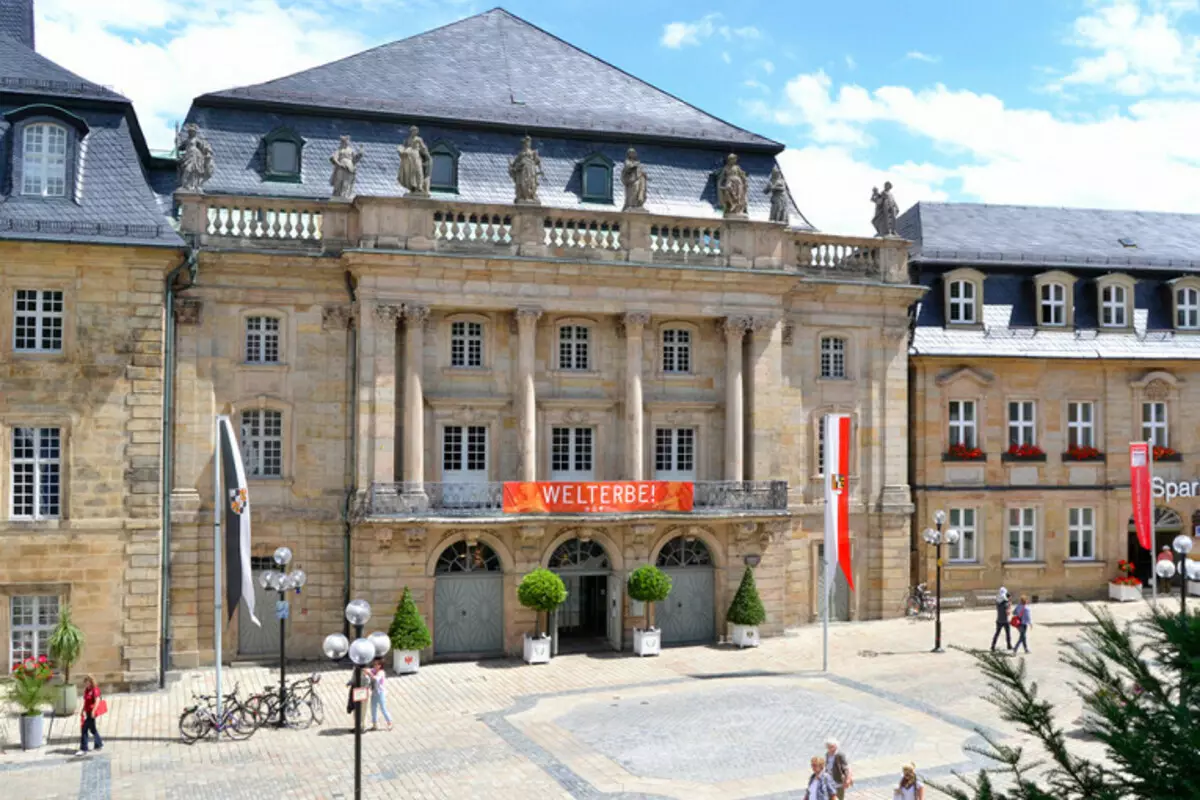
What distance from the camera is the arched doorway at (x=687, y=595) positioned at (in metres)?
32.3

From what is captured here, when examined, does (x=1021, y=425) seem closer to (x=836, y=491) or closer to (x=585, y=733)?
(x=836, y=491)

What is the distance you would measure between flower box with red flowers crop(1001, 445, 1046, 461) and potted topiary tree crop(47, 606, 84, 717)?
2934 cm

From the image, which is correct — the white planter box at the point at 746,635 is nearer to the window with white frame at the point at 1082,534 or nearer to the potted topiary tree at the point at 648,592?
the potted topiary tree at the point at 648,592

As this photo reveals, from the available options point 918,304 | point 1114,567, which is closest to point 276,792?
point 918,304

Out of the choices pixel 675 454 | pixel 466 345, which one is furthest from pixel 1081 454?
pixel 466 345

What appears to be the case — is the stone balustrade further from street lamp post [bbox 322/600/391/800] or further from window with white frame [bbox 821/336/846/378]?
street lamp post [bbox 322/600/391/800]

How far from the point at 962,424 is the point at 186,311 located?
2540 cm

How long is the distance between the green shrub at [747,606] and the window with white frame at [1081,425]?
14.6 meters

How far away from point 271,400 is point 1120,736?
2690 centimetres

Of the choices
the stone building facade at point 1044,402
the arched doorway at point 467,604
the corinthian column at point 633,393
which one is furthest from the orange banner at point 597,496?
the stone building facade at point 1044,402

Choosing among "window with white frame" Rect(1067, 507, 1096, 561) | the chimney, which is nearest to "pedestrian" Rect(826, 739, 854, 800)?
"window with white frame" Rect(1067, 507, 1096, 561)

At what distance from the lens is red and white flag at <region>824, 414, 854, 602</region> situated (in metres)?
29.9

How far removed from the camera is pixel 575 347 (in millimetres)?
32188

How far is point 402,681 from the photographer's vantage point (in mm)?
27797
